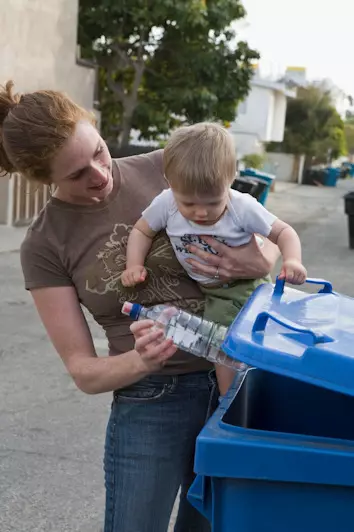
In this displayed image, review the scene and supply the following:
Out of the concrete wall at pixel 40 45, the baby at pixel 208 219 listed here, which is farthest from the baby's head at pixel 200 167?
the concrete wall at pixel 40 45

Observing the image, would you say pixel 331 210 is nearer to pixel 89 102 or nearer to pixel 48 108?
pixel 89 102

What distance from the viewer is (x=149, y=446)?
2092 mm

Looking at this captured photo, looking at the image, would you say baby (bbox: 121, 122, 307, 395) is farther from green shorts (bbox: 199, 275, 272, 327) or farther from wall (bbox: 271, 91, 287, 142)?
wall (bbox: 271, 91, 287, 142)

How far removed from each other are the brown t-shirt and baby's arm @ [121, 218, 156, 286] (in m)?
0.04

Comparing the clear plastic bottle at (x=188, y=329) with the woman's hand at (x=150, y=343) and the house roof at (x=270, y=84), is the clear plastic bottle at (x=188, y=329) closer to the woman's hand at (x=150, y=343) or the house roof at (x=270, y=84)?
the woman's hand at (x=150, y=343)

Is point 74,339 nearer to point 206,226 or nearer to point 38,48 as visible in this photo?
point 206,226

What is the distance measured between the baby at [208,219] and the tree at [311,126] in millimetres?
43942

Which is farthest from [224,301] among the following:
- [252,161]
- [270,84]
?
[270,84]

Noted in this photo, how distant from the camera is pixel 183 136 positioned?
2.07m

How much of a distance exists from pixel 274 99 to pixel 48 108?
4553 centimetres

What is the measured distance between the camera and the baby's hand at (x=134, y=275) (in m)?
2.04

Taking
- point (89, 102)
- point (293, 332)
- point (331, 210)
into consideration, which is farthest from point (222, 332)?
point (331, 210)

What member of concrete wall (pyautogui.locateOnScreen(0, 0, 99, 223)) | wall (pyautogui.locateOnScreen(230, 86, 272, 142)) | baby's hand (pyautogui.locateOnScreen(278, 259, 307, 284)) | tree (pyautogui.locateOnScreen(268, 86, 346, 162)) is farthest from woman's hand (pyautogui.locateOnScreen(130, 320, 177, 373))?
tree (pyautogui.locateOnScreen(268, 86, 346, 162))

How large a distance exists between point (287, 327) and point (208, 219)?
693 mm
